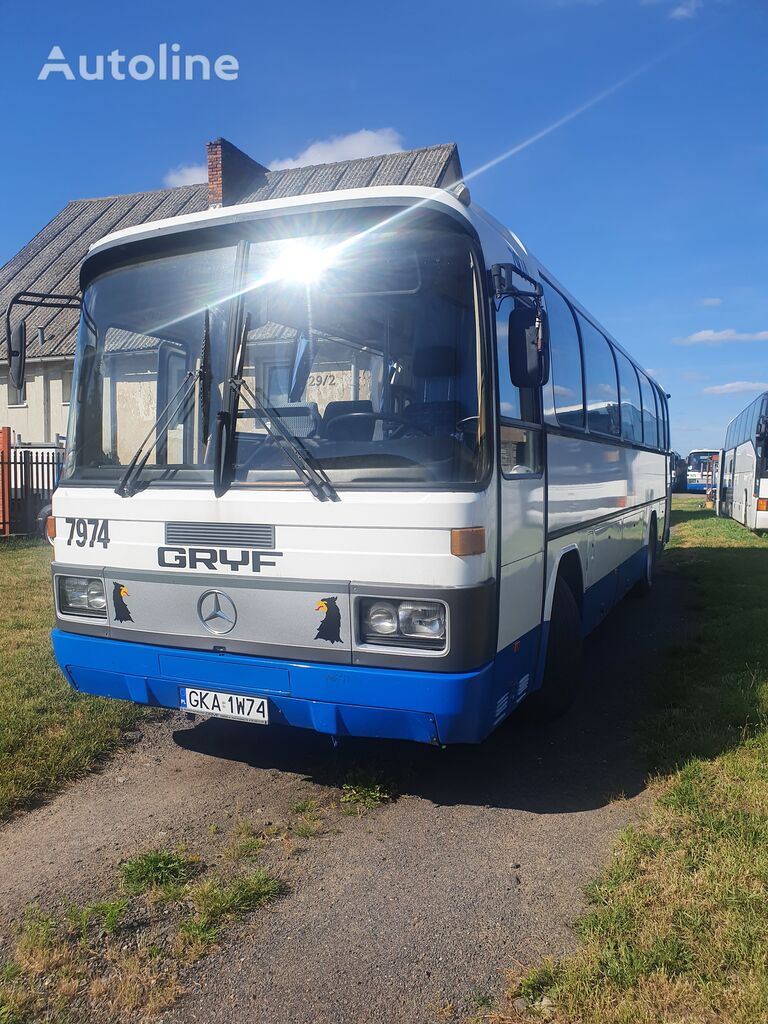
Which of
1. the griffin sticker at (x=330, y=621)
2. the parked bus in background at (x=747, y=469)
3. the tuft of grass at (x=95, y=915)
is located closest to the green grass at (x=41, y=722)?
the tuft of grass at (x=95, y=915)

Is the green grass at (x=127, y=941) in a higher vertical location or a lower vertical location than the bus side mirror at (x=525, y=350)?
lower

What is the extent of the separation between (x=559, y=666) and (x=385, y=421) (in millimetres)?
2254

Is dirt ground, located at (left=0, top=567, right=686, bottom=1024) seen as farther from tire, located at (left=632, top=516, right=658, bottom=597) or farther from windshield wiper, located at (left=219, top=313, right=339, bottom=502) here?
tire, located at (left=632, top=516, right=658, bottom=597)

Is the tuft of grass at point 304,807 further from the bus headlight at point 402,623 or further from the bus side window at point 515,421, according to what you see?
the bus side window at point 515,421

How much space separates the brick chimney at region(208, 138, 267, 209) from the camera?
81.6ft

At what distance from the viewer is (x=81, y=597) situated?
460 cm

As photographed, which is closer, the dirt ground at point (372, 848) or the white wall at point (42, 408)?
the dirt ground at point (372, 848)

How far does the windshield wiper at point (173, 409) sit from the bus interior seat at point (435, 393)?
1006mm

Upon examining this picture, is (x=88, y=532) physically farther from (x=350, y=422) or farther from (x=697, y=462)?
(x=697, y=462)

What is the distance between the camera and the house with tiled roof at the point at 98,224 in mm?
24406

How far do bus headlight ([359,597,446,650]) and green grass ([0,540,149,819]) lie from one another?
206cm

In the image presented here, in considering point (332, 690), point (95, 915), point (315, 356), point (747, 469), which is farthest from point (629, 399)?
point (747, 469)

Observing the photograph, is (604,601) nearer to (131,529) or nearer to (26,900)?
(131,529)

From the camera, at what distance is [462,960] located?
2988mm
